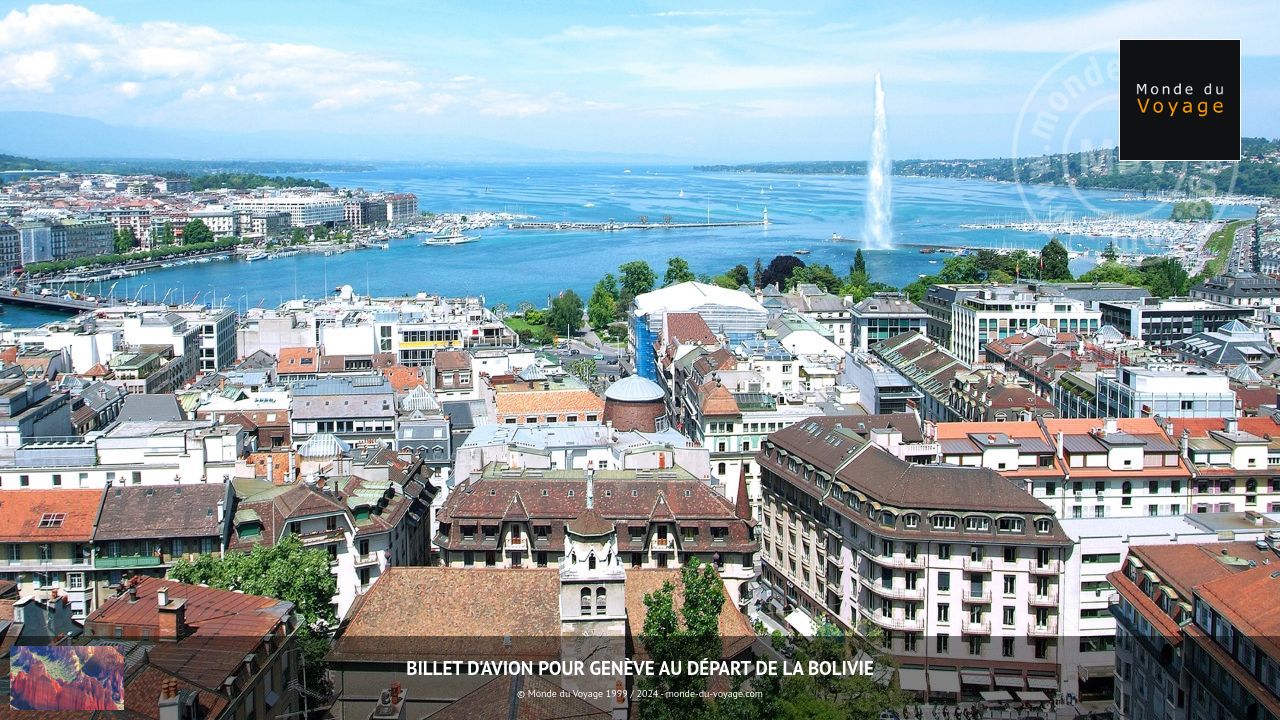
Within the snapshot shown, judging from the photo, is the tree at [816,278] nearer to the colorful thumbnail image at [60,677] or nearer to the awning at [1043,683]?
the awning at [1043,683]

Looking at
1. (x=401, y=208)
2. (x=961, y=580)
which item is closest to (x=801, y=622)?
(x=961, y=580)

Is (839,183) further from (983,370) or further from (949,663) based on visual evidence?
(949,663)

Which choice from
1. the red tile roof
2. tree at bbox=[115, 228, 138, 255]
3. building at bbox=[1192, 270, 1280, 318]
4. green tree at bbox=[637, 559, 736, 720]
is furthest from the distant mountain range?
tree at bbox=[115, 228, 138, 255]

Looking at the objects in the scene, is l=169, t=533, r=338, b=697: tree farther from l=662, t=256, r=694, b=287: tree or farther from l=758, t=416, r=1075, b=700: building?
l=662, t=256, r=694, b=287: tree

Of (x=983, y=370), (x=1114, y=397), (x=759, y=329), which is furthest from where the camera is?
(x=759, y=329)

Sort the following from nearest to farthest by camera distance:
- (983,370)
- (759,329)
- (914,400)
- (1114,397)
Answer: (1114,397) → (914,400) → (983,370) → (759,329)

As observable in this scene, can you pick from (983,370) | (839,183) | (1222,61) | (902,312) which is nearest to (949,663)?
(1222,61)
